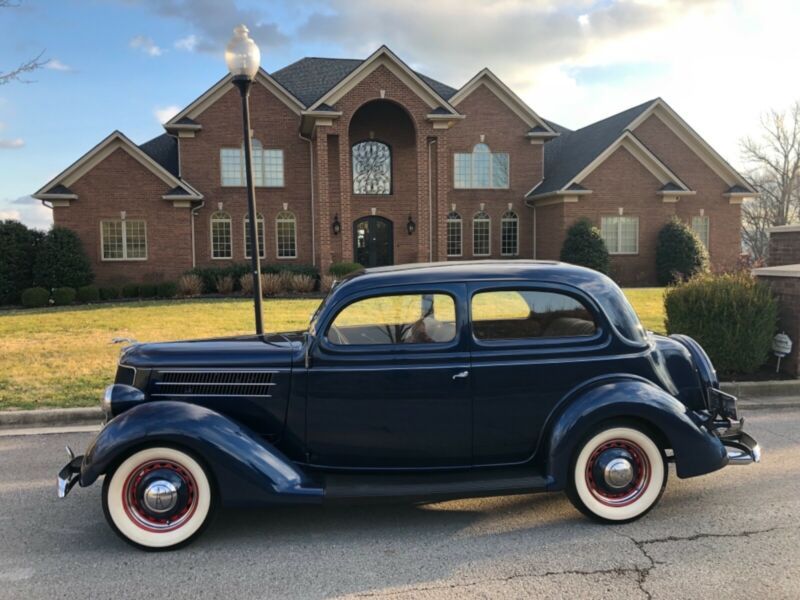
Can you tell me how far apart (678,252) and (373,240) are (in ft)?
40.5

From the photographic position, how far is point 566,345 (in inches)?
159

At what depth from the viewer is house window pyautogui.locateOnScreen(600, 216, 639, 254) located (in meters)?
24.4

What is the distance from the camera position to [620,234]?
80.6 feet

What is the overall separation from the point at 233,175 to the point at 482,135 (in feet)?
35.4

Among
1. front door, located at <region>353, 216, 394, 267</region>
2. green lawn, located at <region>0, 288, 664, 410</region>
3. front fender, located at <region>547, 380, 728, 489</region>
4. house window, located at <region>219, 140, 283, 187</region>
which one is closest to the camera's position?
front fender, located at <region>547, 380, 728, 489</region>

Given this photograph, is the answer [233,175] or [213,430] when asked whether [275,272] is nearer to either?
[233,175]

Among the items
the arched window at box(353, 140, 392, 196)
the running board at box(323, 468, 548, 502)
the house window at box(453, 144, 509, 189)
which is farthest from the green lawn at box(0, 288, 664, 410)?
the house window at box(453, 144, 509, 189)

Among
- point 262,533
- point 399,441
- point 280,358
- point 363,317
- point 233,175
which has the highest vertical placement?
point 233,175

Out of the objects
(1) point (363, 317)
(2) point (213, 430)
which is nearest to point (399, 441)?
(1) point (363, 317)

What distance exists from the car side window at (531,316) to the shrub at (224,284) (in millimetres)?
18622

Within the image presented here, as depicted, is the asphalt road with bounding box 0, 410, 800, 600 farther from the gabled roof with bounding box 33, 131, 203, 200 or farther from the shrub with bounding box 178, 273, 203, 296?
the gabled roof with bounding box 33, 131, 203, 200

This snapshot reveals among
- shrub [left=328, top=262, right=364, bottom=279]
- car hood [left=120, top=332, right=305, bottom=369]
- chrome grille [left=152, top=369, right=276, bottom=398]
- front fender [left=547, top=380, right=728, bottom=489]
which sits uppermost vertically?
A: shrub [left=328, top=262, right=364, bottom=279]

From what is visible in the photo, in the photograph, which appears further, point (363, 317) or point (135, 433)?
point (363, 317)

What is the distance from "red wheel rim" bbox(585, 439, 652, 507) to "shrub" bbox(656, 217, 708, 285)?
838 inches
